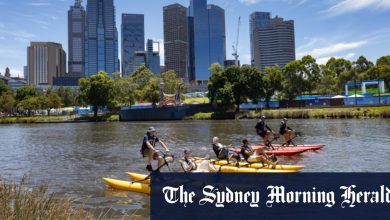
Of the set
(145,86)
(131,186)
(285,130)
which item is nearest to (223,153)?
(131,186)

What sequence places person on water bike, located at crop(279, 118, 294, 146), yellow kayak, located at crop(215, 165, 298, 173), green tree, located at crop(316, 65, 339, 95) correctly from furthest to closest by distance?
green tree, located at crop(316, 65, 339, 95) < person on water bike, located at crop(279, 118, 294, 146) < yellow kayak, located at crop(215, 165, 298, 173)

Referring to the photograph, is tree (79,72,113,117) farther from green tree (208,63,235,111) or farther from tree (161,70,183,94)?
green tree (208,63,235,111)

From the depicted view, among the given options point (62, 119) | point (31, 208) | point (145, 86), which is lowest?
point (31, 208)

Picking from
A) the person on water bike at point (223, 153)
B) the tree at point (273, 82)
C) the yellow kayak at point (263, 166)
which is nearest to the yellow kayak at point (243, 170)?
the yellow kayak at point (263, 166)

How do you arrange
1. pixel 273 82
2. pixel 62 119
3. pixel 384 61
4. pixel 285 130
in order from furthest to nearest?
pixel 384 61 → pixel 62 119 → pixel 273 82 → pixel 285 130

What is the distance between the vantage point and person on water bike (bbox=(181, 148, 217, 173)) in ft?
49.9

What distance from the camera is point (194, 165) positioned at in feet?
50.9

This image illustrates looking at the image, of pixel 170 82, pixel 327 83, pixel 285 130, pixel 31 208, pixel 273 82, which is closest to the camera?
pixel 31 208

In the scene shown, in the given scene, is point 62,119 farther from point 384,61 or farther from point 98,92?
point 384,61

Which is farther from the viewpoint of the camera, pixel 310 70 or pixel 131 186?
pixel 310 70

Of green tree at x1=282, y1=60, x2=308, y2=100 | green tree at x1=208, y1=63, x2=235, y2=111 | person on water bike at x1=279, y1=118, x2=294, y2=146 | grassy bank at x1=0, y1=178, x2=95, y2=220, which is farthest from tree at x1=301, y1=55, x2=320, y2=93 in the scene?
grassy bank at x1=0, y1=178, x2=95, y2=220

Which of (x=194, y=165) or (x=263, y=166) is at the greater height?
(x=194, y=165)

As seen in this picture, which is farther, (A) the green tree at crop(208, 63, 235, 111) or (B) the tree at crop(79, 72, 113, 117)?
(B) the tree at crop(79, 72, 113, 117)

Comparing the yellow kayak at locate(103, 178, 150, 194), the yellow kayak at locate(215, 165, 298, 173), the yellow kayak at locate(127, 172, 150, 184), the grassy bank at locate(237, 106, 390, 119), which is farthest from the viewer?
the grassy bank at locate(237, 106, 390, 119)
